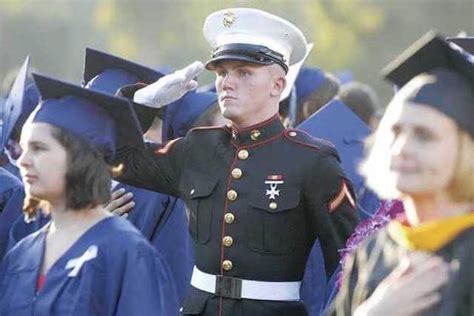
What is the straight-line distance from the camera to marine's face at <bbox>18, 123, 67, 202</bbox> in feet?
19.2

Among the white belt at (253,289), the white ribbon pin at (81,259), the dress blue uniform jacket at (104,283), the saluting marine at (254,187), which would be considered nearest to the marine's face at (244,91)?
the saluting marine at (254,187)

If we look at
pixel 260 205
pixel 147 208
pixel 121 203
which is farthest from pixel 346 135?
pixel 260 205

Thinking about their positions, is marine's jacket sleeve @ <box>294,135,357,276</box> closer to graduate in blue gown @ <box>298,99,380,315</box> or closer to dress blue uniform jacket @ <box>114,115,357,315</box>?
dress blue uniform jacket @ <box>114,115,357,315</box>

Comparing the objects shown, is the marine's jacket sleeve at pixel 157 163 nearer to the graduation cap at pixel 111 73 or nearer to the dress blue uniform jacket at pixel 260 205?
the dress blue uniform jacket at pixel 260 205

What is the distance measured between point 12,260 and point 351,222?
141cm

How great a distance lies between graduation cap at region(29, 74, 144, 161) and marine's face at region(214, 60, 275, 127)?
660 mm

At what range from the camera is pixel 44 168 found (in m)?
5.87

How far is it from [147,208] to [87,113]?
6.45 feet

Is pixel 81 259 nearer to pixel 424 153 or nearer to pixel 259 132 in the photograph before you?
pixel 259 132

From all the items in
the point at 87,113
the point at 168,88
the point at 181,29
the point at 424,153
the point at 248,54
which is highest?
the point at 181,29

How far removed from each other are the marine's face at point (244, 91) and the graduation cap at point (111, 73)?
4.23 ft

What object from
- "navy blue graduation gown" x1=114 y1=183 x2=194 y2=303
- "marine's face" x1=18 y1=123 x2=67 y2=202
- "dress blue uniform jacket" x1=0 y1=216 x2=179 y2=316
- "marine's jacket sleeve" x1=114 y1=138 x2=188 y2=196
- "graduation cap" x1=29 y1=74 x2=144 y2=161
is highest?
"graduation cap" x1=29 y1=74 x2=144 y2=161

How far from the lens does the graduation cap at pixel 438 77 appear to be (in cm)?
471

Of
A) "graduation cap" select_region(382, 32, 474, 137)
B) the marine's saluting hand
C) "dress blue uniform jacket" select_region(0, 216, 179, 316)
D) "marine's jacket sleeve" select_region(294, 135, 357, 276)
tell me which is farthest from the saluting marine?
"graduation cap" select_region(382, 32, 474, 137)
